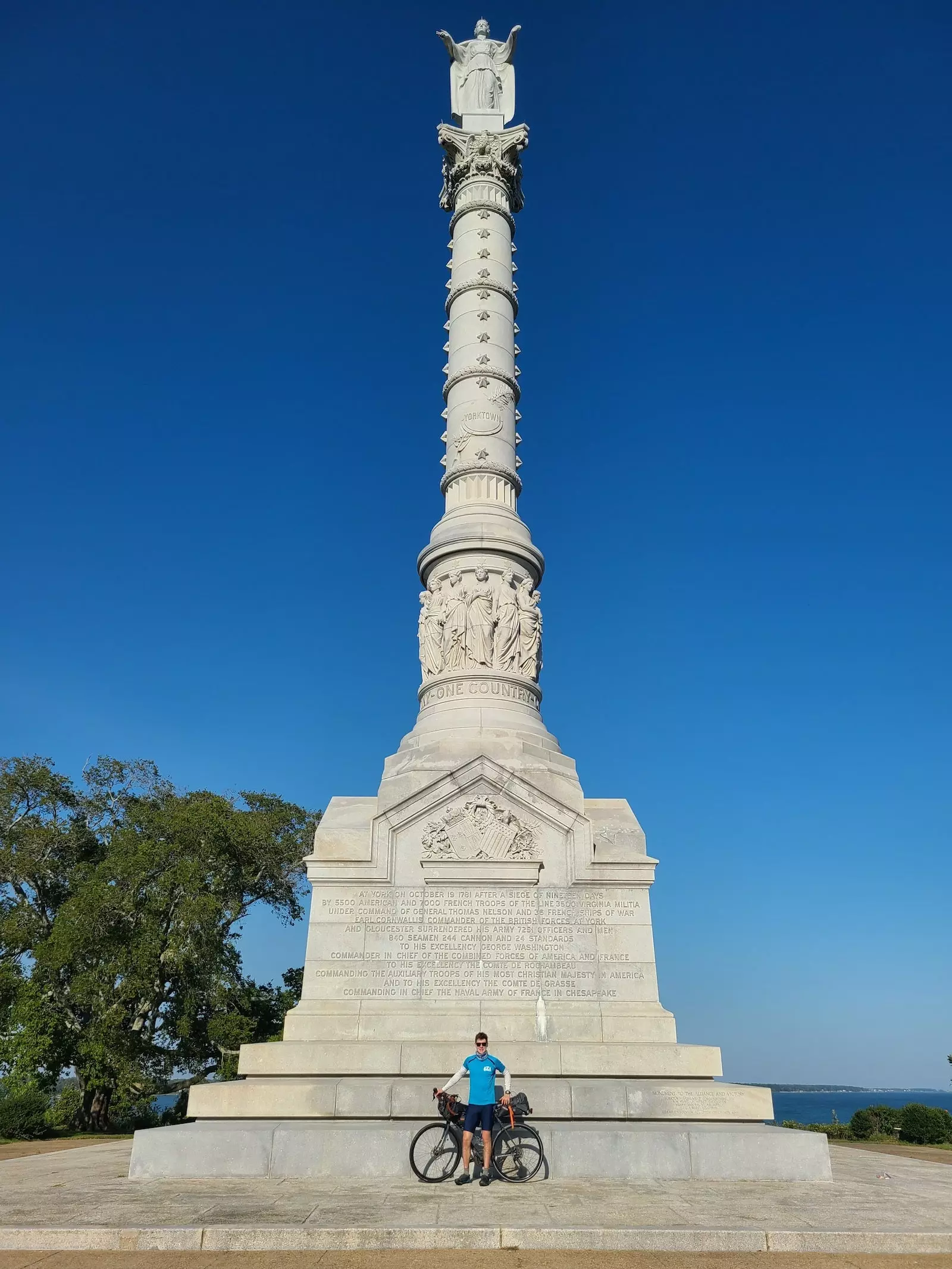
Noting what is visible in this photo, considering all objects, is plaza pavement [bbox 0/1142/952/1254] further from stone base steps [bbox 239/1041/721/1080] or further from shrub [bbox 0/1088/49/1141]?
shrub [bbox 0/1088/49/1141]

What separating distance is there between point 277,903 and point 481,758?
65.7 feet

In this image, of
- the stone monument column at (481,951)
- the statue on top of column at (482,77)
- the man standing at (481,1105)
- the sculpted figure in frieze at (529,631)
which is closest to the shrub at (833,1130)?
the stone monument column at (481,951)

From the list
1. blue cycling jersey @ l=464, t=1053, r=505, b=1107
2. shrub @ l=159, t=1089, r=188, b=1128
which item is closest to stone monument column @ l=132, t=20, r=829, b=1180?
blue cycling jersey @ l=464, t=1053, r=505, b=1107

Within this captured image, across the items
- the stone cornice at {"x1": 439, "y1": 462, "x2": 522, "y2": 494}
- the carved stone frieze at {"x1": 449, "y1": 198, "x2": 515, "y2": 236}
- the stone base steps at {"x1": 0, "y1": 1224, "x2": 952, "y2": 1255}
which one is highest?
the carved stone frieze at {"x1": 449, "y1": 198, "x2": 515, "y2": 236}

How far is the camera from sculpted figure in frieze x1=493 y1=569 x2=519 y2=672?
57.1 ft

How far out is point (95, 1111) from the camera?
27.0m

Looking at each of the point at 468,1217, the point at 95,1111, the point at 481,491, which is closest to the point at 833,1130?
the point at 481,491

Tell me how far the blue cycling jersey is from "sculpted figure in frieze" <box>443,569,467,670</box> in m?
8.46

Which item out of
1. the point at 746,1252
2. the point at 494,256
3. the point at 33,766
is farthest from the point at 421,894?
the point at 33,766

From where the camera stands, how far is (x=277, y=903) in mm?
32281

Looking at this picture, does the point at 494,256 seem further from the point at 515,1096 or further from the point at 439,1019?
the point at 515,1096

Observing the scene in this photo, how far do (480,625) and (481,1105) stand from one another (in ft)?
30.8

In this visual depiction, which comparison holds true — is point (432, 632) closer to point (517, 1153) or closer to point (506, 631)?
point (506, 631)

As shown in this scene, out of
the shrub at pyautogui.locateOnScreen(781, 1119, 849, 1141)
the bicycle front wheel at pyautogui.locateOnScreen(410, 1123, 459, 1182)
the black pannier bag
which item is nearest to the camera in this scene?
the bicycle front wheel at pyautogui.locateOnScreen(410, 1123, 459, 1182)
